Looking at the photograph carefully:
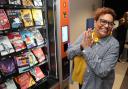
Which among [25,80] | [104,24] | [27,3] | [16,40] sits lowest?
[25,80]

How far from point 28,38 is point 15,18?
14.8 inches

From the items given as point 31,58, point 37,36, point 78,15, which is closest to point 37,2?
point 37,36

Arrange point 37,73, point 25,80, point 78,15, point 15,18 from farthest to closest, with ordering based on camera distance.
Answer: point 78,15, point 37,73, point 25,80, point 15,18

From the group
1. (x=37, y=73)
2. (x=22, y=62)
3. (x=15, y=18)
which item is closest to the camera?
(x=15, y=18)

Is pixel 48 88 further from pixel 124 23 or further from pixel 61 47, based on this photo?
pixel 124 23

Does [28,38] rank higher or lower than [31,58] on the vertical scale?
higher

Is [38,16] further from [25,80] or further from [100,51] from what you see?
[100,51]

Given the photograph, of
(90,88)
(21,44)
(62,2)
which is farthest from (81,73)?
(62,2)

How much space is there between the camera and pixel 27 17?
2.55 meters

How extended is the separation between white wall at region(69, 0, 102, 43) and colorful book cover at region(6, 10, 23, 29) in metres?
2.33

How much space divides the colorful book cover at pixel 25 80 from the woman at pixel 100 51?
93 cm

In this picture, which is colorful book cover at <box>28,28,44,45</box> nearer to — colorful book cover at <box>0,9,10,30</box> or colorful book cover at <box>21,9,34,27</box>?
colorful book cover at <box>21,9,34,27</box>

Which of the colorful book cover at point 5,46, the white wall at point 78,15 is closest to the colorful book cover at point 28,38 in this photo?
the colorful book cover at point 5,46

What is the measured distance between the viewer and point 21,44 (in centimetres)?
246
